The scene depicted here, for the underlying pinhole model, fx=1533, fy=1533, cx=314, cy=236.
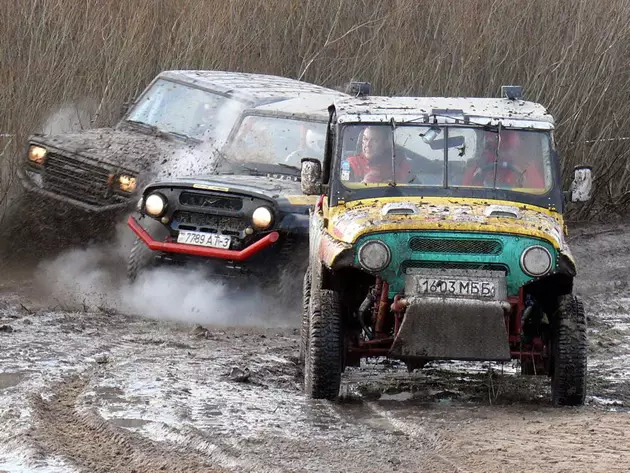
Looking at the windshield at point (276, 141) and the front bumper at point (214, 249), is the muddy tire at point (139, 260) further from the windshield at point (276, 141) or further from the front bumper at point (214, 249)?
the windshield at point (276, 141)

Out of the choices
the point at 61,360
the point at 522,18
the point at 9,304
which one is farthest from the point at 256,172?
the point at 522,18

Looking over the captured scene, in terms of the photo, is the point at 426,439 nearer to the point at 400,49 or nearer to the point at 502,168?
the point at 502,168

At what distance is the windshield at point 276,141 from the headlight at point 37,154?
1640 mm

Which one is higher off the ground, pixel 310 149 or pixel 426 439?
pixel 310 149

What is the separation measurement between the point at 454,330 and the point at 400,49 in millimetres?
9161

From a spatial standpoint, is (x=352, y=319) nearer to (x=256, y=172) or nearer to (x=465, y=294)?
(x=465, y=294)

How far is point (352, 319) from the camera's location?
26.6 ft

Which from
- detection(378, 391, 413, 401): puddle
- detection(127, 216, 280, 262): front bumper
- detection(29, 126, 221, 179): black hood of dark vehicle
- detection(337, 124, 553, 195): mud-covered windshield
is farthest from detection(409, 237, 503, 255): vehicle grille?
detection(29, 126, 221, 179): black hood of dark vehicle

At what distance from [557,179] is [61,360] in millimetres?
2984

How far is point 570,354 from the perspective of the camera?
7.73 m

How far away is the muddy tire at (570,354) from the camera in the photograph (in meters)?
7.72

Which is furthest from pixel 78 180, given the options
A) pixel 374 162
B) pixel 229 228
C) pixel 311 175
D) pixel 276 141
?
pixel 374 162

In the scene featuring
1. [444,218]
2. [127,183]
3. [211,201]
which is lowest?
[444,218]

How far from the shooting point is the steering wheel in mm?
8250
